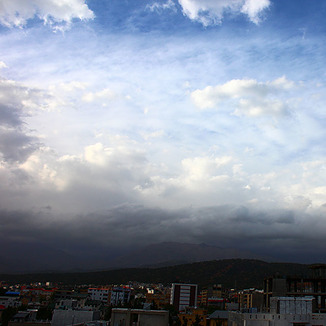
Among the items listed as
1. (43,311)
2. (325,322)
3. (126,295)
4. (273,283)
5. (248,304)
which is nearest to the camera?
(325,322)

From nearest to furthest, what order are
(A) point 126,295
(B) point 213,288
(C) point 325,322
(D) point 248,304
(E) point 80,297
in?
(C) point 325,322 → (D) point 248,304 → (E) point 80,297 → (A) point 126,295 → (B) point 213,288

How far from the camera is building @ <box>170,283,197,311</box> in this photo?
525ft

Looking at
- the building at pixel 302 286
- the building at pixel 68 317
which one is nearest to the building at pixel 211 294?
the building at pixel 302 286

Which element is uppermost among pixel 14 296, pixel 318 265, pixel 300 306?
pixel 318 265

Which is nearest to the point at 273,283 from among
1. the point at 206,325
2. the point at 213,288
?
the point at 206,325

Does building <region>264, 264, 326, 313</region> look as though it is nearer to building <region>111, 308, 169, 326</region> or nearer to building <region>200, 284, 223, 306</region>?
building <region>111, 308, 169, 326</region>

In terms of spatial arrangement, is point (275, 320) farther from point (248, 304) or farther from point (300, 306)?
A: point (248, 304)

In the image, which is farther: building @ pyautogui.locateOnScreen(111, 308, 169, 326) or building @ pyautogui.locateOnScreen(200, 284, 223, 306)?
building @ pyautogui.locateOnScreen(200, 284, 223, 306)

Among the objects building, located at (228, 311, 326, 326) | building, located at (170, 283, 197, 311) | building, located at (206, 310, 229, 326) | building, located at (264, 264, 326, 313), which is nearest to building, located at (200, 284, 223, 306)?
building, located at (170, 283, 197, 311)

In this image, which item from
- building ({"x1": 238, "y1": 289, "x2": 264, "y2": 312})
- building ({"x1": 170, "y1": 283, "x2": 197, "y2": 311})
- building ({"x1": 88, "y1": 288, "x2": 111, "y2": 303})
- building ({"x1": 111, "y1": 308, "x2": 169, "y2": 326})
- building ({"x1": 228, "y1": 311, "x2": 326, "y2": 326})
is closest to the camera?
building ({"x1": 228, "y1": 311, "x2": 326, "y2": 326})

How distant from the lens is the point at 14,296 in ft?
445

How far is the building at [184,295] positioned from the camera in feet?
525

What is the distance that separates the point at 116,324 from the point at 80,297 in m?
117

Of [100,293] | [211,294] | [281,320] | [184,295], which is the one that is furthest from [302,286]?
[100,293]
